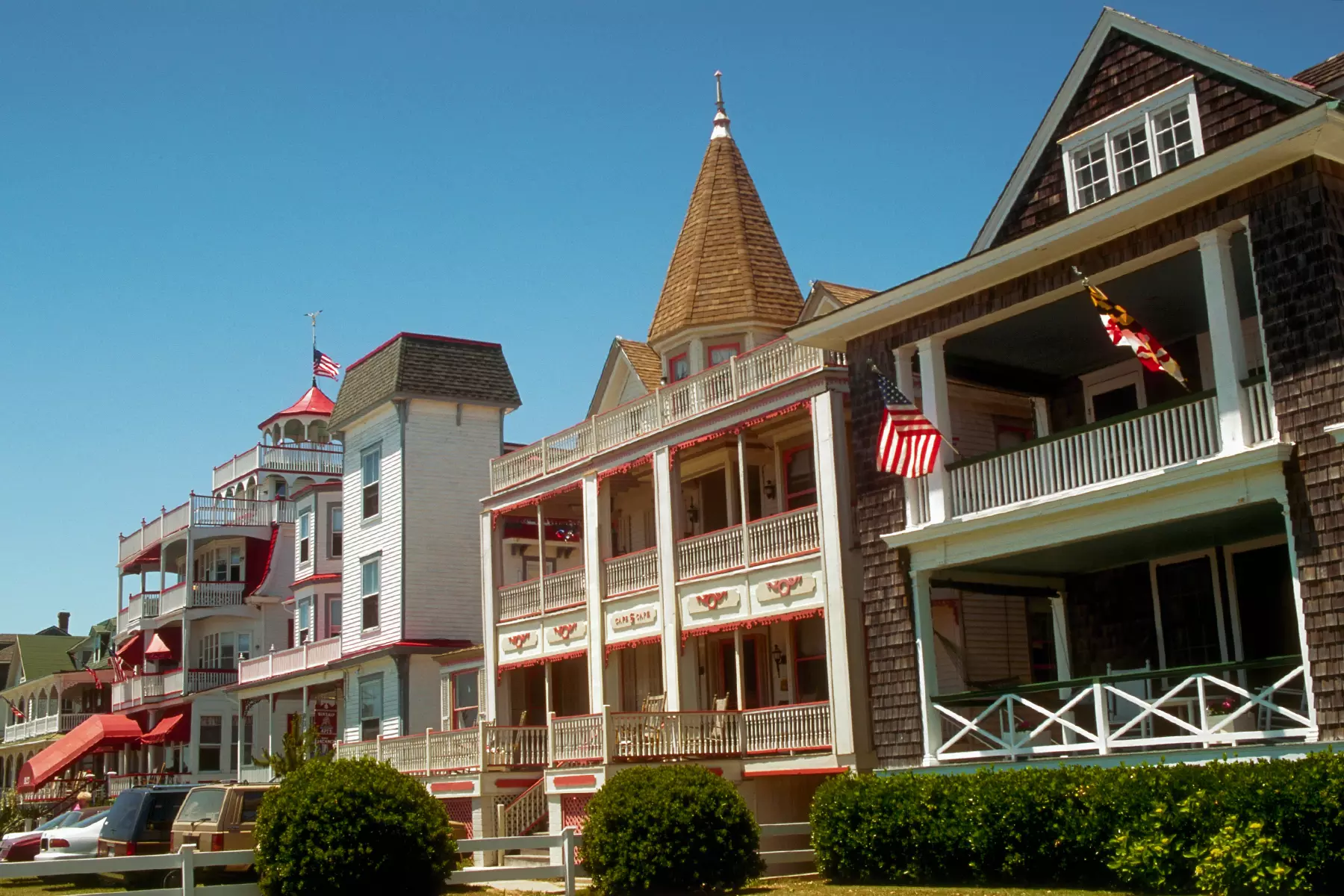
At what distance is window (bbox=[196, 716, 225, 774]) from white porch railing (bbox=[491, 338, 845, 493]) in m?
24.6

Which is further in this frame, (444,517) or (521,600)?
(444,517)

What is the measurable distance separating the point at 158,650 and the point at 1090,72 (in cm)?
4525

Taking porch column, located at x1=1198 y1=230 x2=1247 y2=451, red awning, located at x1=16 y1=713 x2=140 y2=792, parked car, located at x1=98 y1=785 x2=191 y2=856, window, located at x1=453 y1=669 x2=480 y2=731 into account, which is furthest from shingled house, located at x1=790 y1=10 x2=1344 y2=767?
red awning, located at x1=16 y1=713 x2=140 y2=792

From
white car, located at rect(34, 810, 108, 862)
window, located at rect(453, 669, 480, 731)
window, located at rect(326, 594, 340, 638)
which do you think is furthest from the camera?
window, located at rect(326, 594, 340, 638)

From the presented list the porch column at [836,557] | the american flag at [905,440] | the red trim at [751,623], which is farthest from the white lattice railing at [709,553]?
the american flag at [905,440]

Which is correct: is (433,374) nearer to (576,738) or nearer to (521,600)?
(521,600)

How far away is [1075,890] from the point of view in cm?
1571

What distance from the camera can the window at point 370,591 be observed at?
1645 inches

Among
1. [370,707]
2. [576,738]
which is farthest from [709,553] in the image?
[370,707]

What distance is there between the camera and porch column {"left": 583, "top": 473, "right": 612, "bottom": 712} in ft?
101

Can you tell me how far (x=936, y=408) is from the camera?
21188 mm

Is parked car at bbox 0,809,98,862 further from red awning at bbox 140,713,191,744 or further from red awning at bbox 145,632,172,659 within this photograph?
red awning at bbox 145,632,172,659

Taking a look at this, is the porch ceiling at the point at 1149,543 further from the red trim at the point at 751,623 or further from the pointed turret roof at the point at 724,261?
the pointed turret roof at the point at 724,261

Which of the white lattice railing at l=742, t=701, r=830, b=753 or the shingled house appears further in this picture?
the white lattice railing at l=742, t=701, r=830, b=753
